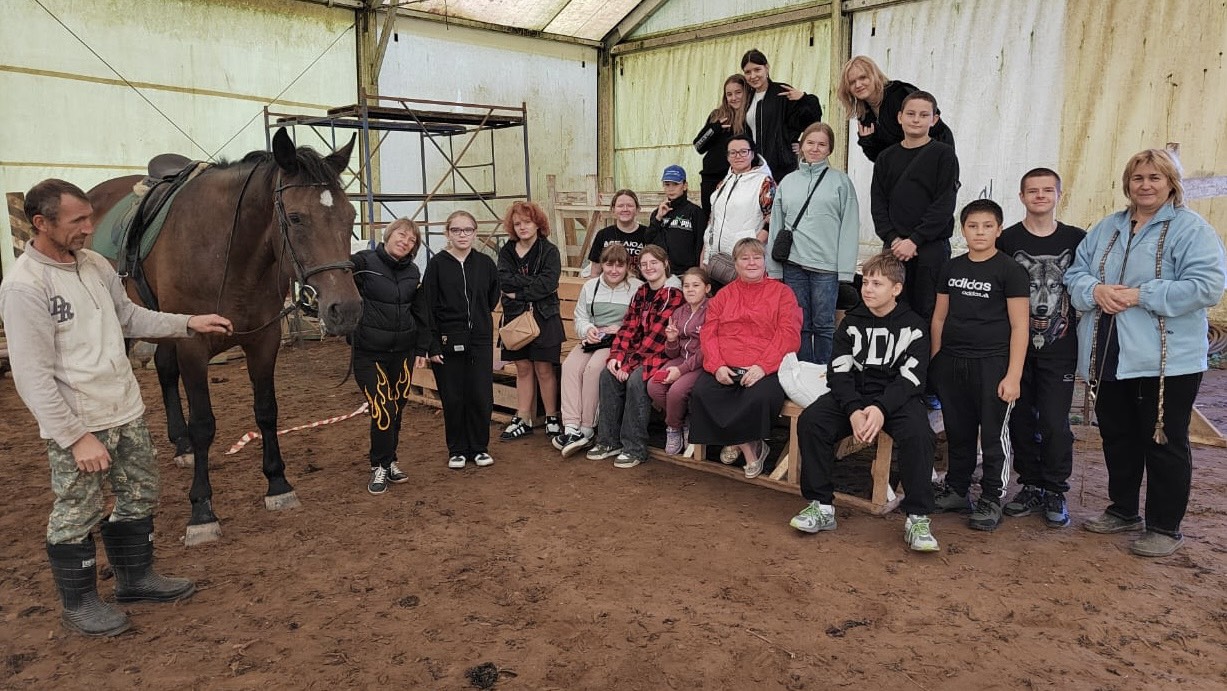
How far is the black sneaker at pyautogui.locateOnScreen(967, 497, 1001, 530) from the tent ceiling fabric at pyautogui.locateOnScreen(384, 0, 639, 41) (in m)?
10.3

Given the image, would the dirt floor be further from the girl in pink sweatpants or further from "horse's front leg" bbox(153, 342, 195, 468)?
"horse's front leg" bbox(153, 342, 195, 468)

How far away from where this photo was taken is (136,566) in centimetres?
318

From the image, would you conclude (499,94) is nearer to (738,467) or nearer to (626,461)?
(626,461)

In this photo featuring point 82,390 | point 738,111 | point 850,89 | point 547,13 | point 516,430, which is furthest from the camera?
point 547,13

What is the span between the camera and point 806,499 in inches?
169

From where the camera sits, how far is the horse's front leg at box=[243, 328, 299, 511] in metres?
4.08

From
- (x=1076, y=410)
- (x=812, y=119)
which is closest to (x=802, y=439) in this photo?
(x=812, y=119)

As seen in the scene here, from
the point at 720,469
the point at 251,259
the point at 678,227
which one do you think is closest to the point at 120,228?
the point at 251,259

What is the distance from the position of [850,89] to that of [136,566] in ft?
14.3

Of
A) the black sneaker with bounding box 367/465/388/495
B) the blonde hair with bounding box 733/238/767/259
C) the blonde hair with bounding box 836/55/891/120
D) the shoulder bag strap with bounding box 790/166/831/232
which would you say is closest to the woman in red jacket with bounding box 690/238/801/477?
the blonde hair with bounding box 733/238/767/259

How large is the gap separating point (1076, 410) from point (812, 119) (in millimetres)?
3180

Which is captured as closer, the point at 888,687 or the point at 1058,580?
the point at 888,687

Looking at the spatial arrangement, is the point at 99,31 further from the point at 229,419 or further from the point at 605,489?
the point at 605,489

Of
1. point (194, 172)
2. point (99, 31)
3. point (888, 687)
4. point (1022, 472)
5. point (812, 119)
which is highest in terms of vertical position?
point (99, 31)
